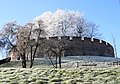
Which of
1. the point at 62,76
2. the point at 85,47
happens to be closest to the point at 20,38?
the point at 85,47

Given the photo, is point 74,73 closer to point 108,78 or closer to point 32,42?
point 108,78

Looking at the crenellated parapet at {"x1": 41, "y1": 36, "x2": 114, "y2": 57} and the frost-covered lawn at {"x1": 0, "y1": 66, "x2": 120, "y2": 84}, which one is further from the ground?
the crenellated parapet at {"x1": 41, "y1": 36, "x2": 114, "y2": 57}

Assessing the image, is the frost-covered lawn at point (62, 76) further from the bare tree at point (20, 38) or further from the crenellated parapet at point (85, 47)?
the crenellated parapet at point (85, 47)

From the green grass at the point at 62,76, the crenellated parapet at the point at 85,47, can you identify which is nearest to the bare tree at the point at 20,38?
the crenellated parapet at the point at 85,47

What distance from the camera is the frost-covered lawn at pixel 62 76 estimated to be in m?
16.5

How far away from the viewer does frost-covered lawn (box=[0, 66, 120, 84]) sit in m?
16.5

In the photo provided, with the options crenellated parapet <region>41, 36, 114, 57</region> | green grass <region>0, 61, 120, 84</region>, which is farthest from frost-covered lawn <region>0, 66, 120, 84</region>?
crenellated parapet <region>41, 36, 114, 57</region>

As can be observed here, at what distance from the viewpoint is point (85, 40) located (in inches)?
1891

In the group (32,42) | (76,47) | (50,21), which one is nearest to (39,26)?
(32,42)

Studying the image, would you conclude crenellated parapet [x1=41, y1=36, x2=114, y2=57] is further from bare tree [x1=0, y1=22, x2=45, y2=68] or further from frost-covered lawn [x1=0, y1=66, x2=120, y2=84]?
frost-covered lawn [x1=0, y1=66, x2=120, y2=84]

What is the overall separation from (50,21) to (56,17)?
1518 millimetres

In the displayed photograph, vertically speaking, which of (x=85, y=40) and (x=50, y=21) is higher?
(x=50, y=21)

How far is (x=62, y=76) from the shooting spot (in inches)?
696

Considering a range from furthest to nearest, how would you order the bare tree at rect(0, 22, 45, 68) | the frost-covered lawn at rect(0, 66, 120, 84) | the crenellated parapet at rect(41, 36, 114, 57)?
the crenellated parapet at rect(41, 36, 114, 57) → the bare tree at rect(0, 22, 45, 68) → the frost-covered lawn at rect(0, 66, 120, 84)
